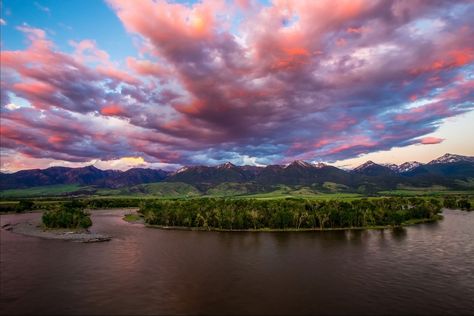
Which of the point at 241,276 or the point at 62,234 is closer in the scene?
the point at 241,276

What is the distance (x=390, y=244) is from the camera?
13262 cm

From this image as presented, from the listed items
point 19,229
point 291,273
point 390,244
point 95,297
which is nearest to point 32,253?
point 95,297

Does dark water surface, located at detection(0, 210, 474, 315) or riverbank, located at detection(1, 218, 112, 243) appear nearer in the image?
dark water surface, located at detection(0, 210, 474, 315)

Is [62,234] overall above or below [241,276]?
Answer: above

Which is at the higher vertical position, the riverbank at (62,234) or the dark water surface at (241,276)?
the riverbank at (62,234)

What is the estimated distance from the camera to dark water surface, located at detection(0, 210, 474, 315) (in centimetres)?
6856

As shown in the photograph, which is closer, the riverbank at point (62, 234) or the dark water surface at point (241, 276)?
the dark water surface at point (241, 276)

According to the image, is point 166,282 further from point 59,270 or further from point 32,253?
point 32,253

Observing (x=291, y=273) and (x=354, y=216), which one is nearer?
(x=291, y=273)

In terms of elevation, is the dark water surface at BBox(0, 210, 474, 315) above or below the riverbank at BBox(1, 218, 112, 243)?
below

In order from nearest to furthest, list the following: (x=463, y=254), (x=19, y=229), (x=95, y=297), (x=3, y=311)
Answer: (x=3, y=311), (x=95, y=297), (x=463, y=254), (x=19, y=229)

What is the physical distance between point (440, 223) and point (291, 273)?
14274 cm

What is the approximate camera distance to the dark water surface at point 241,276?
225 ft

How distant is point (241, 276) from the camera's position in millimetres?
90188
